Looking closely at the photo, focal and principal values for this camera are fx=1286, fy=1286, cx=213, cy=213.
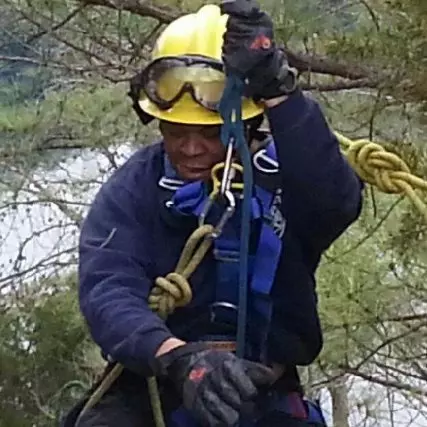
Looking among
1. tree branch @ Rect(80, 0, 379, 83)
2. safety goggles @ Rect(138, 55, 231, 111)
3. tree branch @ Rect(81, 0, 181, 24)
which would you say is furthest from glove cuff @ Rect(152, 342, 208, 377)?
tree branch @ Rect(81, 0, 181, 24)

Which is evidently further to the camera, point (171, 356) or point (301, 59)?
point (301, 59)

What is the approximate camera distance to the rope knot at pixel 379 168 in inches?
68.9

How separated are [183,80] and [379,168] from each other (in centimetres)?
29

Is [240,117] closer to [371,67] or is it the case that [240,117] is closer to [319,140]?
[319,140]

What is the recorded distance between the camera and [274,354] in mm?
1685

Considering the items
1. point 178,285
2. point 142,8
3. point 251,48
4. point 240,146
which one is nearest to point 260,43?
point 251,48

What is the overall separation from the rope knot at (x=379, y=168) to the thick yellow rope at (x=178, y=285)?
0.27 m

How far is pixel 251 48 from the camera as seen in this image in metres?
1.44

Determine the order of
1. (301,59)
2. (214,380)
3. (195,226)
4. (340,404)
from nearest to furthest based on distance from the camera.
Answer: (214,380), (195,226), (301,59), (340,404)

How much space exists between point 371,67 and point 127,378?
1541 millimetres

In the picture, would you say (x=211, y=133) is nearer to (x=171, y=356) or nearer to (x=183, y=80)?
(x=183, y=80)

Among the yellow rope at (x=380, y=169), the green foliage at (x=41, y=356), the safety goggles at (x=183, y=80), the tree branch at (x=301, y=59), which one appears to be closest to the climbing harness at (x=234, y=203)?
the yellow rope at (x=380, y=169)

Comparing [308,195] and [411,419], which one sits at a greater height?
[411,419]

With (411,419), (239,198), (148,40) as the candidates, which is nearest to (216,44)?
(239,198)
